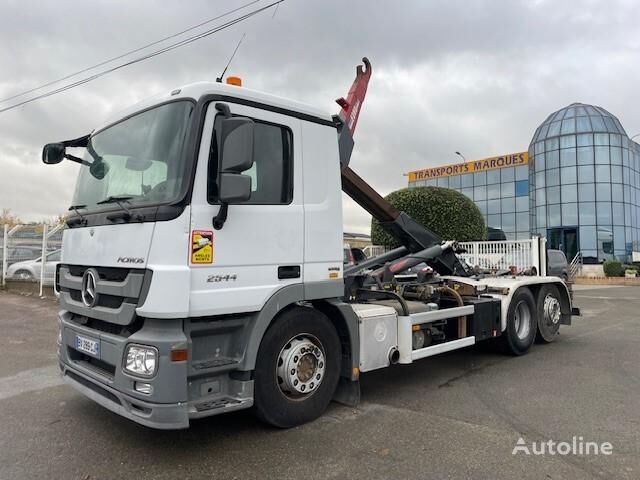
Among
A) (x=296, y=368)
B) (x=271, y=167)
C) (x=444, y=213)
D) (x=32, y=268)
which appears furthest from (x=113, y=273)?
(x=444, y=213)

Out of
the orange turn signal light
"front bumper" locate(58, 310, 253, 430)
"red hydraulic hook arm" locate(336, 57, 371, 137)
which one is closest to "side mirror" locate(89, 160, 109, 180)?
"front bumper" locate(58, 310, 253, 430)

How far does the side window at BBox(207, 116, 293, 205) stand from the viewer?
4.14m

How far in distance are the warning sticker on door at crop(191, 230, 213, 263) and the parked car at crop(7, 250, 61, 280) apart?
43.1ft

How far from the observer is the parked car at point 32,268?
14883mm

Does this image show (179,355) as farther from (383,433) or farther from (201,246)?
(383,433)

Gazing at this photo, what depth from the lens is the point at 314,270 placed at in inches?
178

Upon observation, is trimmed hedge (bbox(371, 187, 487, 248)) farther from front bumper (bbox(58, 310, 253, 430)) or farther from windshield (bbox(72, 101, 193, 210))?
front bumper (bbox(58, 310, 253, 430))

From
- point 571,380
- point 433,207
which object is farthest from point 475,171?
point 571,380

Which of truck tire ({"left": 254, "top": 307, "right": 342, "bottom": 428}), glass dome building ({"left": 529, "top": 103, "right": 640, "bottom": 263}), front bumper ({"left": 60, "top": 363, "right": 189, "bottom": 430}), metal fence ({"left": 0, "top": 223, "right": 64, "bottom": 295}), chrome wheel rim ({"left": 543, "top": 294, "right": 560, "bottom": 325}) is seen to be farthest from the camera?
glass dome building ({"left": 529, "top": 103, "right": 640, "bottom": 263})

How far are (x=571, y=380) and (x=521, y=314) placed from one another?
1.73 meters

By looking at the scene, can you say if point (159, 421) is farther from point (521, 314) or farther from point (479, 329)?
point (521, 314)

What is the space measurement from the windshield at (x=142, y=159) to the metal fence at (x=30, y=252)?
37.8 ft

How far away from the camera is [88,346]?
4.07 m

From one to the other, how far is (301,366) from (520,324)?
4.63 m
